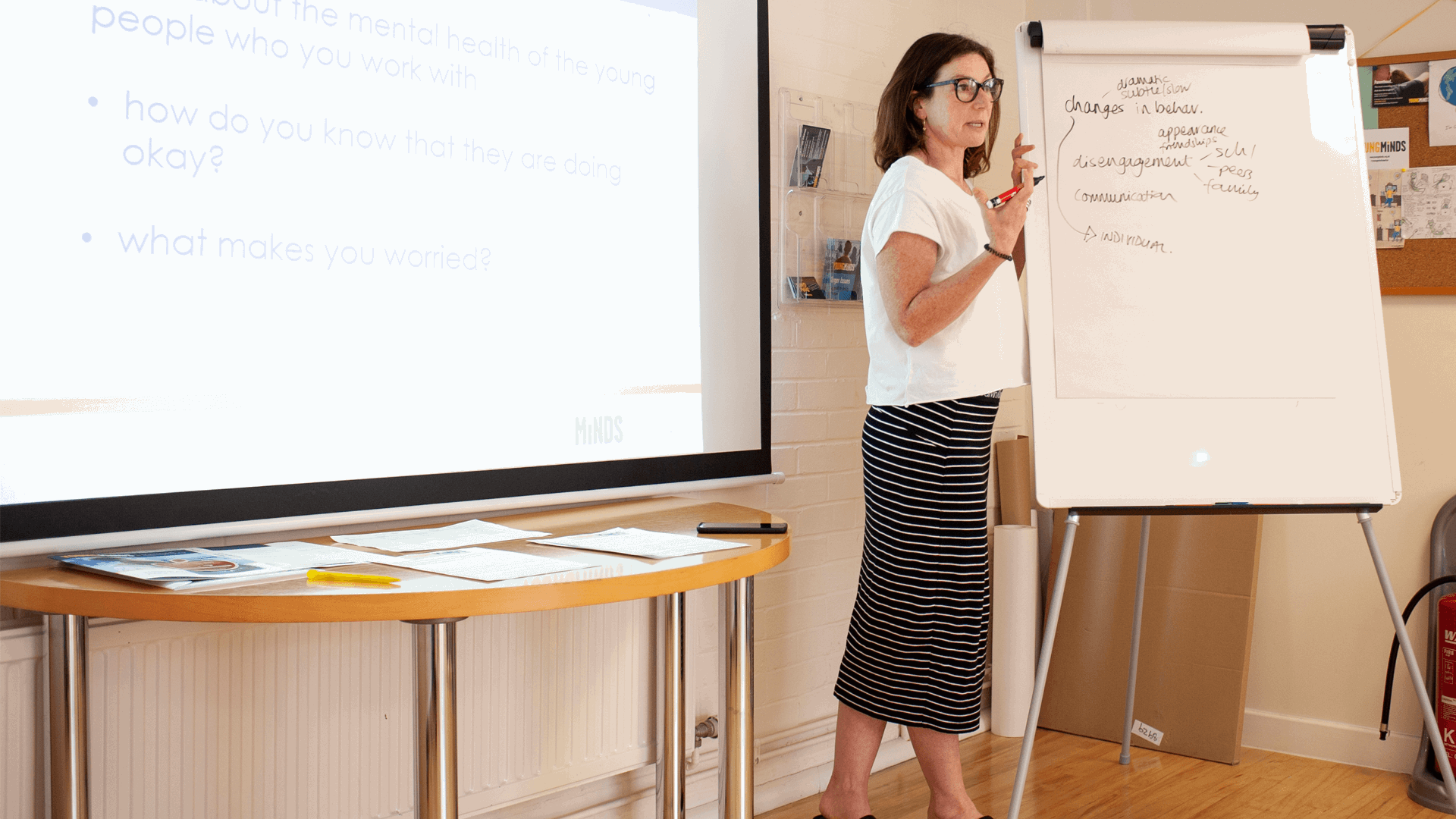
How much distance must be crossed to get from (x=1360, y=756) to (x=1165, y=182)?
1.68m

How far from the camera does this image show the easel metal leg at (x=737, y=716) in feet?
5.72

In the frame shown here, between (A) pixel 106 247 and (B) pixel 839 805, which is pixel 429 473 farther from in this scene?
(B) pixel 839 805

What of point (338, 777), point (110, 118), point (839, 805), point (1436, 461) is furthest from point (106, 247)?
point (1436, 461)

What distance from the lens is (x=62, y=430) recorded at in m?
1.33

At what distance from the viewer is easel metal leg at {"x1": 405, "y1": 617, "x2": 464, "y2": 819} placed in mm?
1281

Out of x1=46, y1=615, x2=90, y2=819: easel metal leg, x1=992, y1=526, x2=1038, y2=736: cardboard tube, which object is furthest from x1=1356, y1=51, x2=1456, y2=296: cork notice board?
x1=46, y1=615, x2=90, y2=819: easel metal leg

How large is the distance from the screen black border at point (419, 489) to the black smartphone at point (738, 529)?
13.5 inches

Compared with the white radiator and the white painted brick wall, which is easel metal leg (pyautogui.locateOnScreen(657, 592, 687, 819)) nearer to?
the white radiator

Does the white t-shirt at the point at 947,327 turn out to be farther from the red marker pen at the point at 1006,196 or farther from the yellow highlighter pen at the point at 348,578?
the yellow highlighter pen at the point at 348,578

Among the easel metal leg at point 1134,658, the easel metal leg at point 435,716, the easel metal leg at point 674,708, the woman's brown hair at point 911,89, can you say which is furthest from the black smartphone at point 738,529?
the easel metal leg at point 1134,658

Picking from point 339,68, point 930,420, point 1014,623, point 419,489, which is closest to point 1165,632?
point 1014,623

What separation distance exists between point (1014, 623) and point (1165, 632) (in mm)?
386

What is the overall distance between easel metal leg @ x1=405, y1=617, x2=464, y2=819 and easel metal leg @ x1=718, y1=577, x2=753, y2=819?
560 mm

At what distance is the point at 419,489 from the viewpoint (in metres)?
1.68
